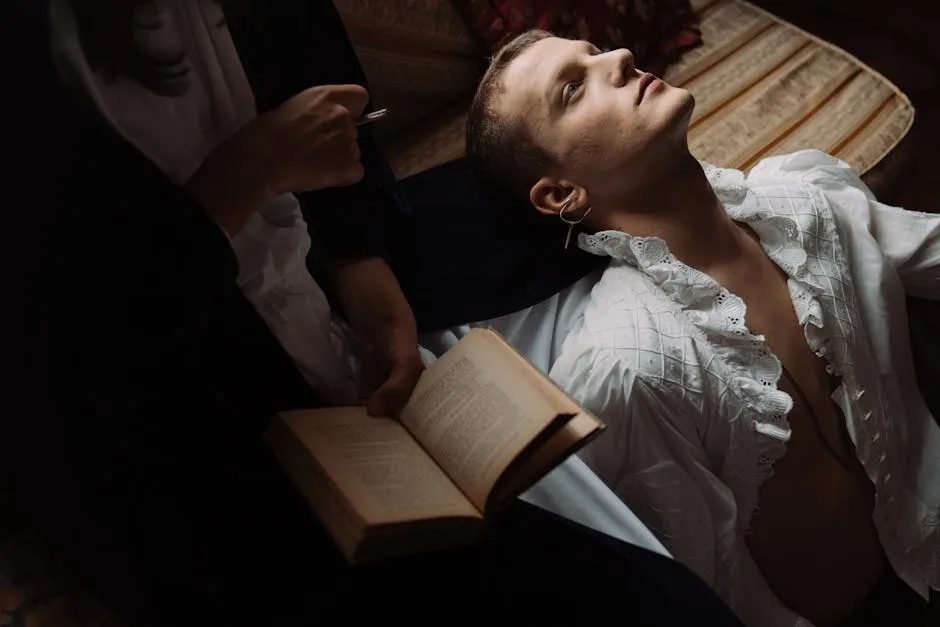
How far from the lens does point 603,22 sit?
1580 millimetres

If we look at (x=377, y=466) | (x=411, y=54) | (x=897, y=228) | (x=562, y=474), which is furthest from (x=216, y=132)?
(x=897, y=228)

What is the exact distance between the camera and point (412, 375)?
3.06ft

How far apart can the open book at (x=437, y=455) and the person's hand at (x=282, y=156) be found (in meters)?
0.22

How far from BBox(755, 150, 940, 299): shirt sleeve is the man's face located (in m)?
0.29

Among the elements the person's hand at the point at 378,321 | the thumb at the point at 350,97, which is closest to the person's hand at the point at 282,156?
the thumb at the point at 350,97

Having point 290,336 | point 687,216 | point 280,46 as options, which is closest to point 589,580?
point 290,336

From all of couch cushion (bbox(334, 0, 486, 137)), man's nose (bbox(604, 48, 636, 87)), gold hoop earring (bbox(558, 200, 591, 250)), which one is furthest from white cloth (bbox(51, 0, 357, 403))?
couch cushion (bbox(334, 0, 486, 137))

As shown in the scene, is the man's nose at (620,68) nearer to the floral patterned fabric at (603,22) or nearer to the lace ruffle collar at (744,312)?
the lace ruffle collar at (744,312)

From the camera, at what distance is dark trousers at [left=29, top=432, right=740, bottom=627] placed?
80 centimetres

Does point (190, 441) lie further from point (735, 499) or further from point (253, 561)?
point (735, 499)

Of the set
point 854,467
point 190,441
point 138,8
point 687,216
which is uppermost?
point 138,8

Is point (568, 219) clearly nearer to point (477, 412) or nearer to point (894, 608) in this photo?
point (477, 412)

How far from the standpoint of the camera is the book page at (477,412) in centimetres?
80

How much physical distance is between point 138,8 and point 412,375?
1.45 ft
